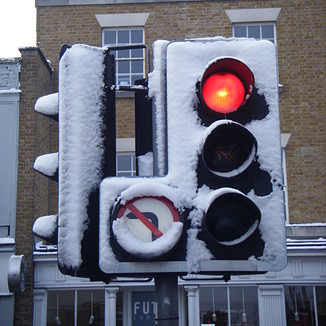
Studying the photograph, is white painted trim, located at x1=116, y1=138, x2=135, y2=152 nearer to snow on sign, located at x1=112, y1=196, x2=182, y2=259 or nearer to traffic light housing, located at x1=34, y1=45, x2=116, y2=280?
traffic light housing, located at x1=34, y1=45, x2=116, y2=280

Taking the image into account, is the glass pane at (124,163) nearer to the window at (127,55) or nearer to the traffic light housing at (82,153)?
the window at (127,55)

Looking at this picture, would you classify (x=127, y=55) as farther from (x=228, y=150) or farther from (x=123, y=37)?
(x=228, y=150)

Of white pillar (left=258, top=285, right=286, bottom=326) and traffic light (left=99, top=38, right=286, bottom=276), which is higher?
traffic light (left=99, top=38, right=286, bottom=276)

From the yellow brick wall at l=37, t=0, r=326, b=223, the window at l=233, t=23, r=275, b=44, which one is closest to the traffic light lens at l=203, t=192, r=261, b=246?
the yellow brick wall at l=37, t=0, r=326, b=223

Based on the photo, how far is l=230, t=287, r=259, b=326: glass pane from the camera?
12633mm

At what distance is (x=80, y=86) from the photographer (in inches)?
72.3

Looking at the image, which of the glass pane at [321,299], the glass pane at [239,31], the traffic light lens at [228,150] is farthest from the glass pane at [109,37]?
the traffic light lens at [228,150]

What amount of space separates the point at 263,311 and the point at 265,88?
11.5 metres

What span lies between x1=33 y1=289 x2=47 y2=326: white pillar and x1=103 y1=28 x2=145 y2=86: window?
5.43 metres

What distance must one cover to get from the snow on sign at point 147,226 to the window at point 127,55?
40.3 feet

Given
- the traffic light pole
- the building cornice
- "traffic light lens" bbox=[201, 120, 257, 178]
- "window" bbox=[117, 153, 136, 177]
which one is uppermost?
the building cornice

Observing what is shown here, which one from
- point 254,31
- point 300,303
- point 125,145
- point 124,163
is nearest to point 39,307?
point 124,163

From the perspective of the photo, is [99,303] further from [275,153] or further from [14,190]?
[275,153]

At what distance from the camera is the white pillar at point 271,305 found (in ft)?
40.7
